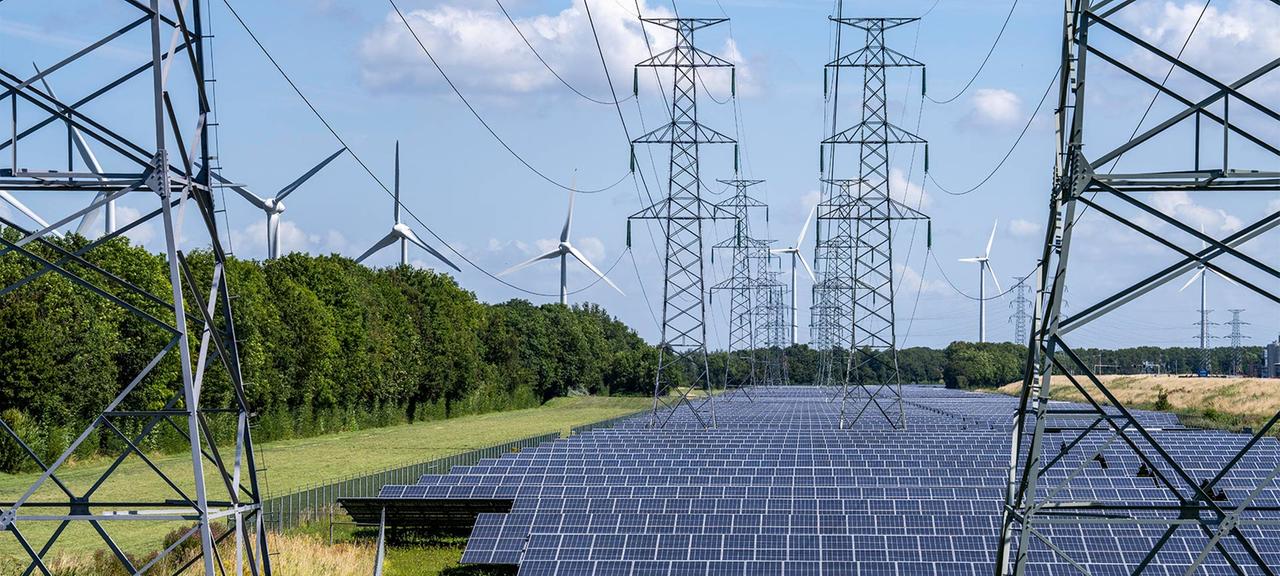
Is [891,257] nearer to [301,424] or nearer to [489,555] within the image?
[489,555]

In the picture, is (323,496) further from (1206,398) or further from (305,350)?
(1206,398)

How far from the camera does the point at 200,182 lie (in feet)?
67.5

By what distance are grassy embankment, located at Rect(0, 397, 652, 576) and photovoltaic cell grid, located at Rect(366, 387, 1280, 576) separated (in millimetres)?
2847

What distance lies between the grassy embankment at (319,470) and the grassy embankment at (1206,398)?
122 ft

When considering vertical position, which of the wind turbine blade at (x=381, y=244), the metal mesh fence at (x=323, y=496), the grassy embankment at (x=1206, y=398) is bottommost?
the metal mesh fence at (x=323, y=496)

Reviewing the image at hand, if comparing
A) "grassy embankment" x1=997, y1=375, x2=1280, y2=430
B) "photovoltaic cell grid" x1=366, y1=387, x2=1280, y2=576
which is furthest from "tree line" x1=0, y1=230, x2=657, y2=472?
"grassy embankment" x1=997, y1=375, x2=1280, y2=430

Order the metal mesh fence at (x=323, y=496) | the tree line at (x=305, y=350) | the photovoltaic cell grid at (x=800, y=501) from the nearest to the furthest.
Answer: the photovoltaic cell grid at (x=800, y=501)
the metal mesh fence at (x=323, y=496)
the tree line at (x=305, y=350)

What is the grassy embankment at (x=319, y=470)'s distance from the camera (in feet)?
107

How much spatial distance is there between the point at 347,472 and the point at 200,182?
43.2 m

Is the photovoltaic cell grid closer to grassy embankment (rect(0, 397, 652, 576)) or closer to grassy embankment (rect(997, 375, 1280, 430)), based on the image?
grassy embankment (rect(0, 397, 652, 576))

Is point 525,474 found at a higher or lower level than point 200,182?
lower

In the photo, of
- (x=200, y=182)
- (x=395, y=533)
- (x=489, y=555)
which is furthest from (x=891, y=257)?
(x=200, y=182)

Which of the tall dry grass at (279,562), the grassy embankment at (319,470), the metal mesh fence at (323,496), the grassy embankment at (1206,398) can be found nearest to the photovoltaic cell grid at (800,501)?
the metal mesh fence at (323,496)

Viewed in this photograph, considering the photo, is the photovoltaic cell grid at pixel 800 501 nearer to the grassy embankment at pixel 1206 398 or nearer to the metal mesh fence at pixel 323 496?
the metal mesh fence at pixel 323 496
